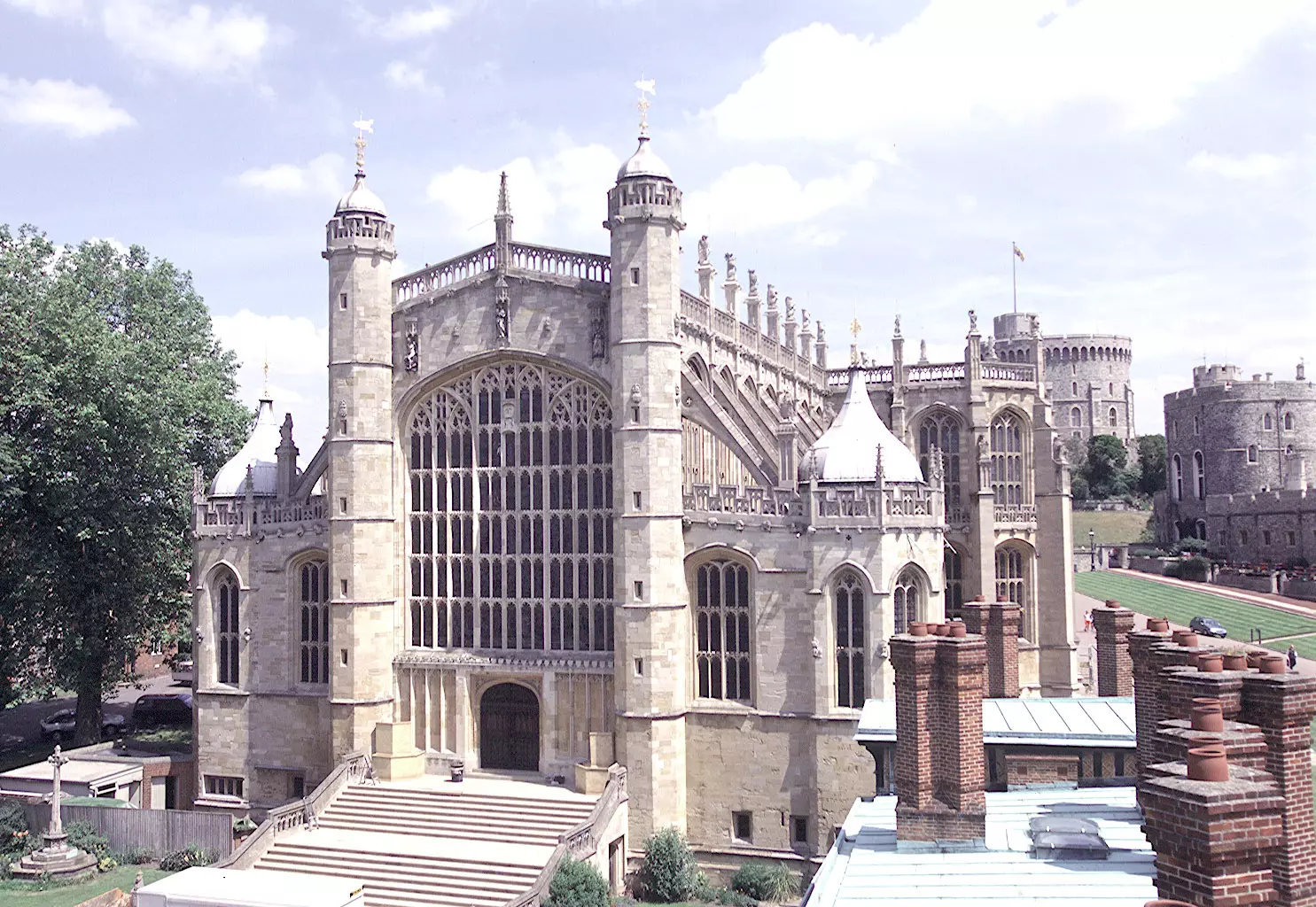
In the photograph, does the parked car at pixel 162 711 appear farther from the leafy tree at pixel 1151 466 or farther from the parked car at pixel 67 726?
the leafy tree at pixel 1151 466

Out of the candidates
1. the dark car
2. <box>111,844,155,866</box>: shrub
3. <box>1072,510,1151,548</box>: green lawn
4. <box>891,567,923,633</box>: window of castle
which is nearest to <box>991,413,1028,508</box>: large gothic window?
the dark car

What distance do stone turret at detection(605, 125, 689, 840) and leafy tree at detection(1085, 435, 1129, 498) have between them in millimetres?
85927

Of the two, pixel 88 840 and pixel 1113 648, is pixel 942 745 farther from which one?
pixel 88 840

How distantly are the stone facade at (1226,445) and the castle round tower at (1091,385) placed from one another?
24.3 meters

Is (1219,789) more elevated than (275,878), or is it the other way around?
(1219,789)

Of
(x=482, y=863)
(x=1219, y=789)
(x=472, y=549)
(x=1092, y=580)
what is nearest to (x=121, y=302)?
(x=472, y=549)

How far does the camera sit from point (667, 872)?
96.0 ft

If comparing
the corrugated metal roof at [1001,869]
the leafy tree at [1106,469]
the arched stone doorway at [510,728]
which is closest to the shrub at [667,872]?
the arched stone doorway at [510,728]

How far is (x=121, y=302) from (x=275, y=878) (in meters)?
26.3

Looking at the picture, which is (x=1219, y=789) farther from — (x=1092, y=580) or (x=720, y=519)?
(x=1092, y=580)

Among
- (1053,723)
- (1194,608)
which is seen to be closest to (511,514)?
(1053,723)

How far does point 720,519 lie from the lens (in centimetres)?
3131

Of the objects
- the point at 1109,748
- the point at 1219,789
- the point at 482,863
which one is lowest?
the point at 482,863

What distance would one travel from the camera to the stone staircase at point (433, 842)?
26.9 m
